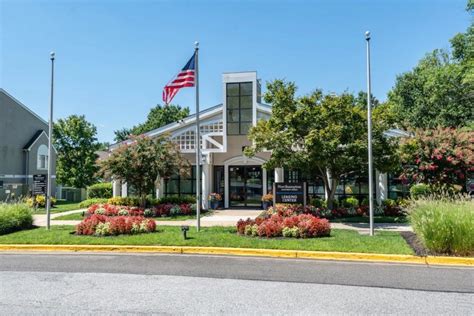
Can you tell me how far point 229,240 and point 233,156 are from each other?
36.8 ft

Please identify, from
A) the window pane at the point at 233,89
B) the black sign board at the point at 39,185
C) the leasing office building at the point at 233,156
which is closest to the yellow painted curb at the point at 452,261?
the leasing office building at the point at 233,156

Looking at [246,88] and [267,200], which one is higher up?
[246,88]

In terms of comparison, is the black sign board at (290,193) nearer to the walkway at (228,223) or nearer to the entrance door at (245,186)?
the walkway at (228,223)

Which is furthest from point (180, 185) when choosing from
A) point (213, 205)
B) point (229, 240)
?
point (229, 240)

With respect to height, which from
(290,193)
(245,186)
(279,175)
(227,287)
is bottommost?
(227,287)

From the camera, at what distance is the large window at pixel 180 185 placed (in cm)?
2188

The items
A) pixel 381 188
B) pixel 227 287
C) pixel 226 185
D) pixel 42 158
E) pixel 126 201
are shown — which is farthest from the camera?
pixel 42 158

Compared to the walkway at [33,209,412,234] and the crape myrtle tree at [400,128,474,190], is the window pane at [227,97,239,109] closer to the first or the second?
the walkway at [33,209,412,234]

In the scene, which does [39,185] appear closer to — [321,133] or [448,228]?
[321,133]

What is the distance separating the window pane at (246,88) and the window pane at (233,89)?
267mm

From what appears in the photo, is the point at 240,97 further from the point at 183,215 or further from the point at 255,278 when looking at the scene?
the point at 255,278

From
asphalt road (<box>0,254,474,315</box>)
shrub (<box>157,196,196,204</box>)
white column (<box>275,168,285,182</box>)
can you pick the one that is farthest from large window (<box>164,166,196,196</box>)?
asphalt road (<box>0,254,474,315</box>)

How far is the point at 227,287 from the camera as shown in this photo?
6520 mm

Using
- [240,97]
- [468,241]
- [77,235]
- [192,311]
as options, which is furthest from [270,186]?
[192,311]
